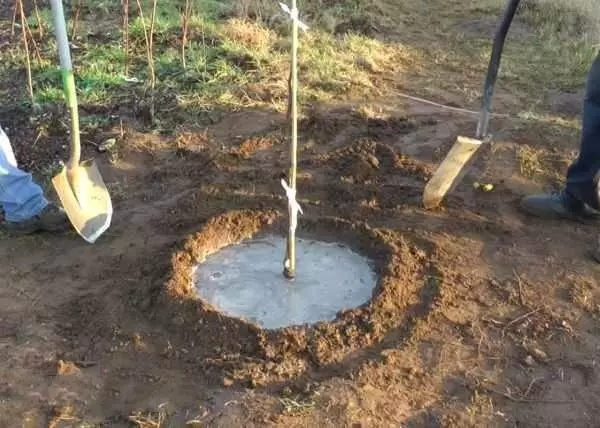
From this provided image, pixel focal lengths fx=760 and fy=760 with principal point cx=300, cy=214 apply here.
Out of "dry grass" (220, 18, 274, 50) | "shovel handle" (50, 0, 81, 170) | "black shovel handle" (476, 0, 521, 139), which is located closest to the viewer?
"shovel handle" (50, 0, 81, 170)

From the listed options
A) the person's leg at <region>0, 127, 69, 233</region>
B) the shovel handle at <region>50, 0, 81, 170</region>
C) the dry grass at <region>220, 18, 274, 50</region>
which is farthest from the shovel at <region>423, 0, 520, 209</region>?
the dry grass at <region>220, 18, 274, 50</region>

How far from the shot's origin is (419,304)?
10.0 feet

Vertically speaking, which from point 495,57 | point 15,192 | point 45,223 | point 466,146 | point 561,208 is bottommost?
point 45,223

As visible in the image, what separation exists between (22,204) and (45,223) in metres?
0.13

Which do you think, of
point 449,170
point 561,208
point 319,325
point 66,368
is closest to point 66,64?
point 66,368

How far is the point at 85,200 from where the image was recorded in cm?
337

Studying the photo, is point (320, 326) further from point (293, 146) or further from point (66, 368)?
point (66, 368)

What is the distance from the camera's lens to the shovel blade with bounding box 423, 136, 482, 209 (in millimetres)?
3531

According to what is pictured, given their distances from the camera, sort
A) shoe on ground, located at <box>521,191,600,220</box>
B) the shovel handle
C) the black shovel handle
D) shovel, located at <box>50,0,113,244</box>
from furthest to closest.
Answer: shoe on ground, located at <box>521,191,600,220</box> → the black shovel handle → shovel, located at <box>50,0,113,244</box> → the shovel handle

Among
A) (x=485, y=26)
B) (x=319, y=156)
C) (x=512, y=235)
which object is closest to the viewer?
(x=512, y=235)

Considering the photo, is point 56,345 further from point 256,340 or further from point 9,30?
point 9,30

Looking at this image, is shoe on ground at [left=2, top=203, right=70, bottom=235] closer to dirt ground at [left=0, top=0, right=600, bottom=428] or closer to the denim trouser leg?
dirt ground at [left=0, top=0, right=600, bottom=428]

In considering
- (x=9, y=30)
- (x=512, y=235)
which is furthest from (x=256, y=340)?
(x=9, y=30)

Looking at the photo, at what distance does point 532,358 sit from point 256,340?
102 centimetres
